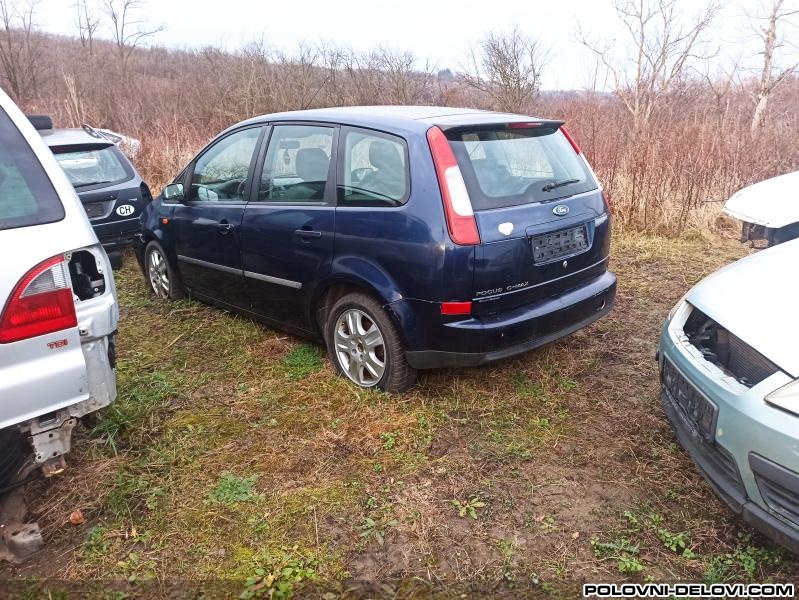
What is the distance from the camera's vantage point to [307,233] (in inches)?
138

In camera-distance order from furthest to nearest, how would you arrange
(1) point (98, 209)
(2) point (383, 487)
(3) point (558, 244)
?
(1) point (98, 209) < (3) point (558, 244) < (2) point (383, 487)

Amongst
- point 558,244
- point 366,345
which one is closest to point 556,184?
point 558,244

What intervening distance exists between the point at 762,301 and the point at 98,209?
618 cm

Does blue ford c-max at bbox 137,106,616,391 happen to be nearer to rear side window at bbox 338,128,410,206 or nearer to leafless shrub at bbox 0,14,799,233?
rear side window at bbox 338,128,410,206

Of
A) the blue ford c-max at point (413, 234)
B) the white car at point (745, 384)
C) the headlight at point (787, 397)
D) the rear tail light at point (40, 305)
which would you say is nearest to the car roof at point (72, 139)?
the blue ford c-max at point (413, 234)

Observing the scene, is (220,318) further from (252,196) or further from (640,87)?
(640,87)

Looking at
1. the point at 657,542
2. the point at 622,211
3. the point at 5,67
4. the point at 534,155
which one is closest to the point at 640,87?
the point at 622,211

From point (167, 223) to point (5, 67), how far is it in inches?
708

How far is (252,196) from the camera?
394 centimetres

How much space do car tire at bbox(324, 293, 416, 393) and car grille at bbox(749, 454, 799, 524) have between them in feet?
5.92

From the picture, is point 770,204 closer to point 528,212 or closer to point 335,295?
point 528,212

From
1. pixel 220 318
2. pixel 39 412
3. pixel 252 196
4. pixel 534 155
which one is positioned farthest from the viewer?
pixel 220 318

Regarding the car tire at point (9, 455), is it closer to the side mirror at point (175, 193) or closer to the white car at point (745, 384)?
the white car at point (745, 384)

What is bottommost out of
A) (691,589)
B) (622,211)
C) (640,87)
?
(691,589)
